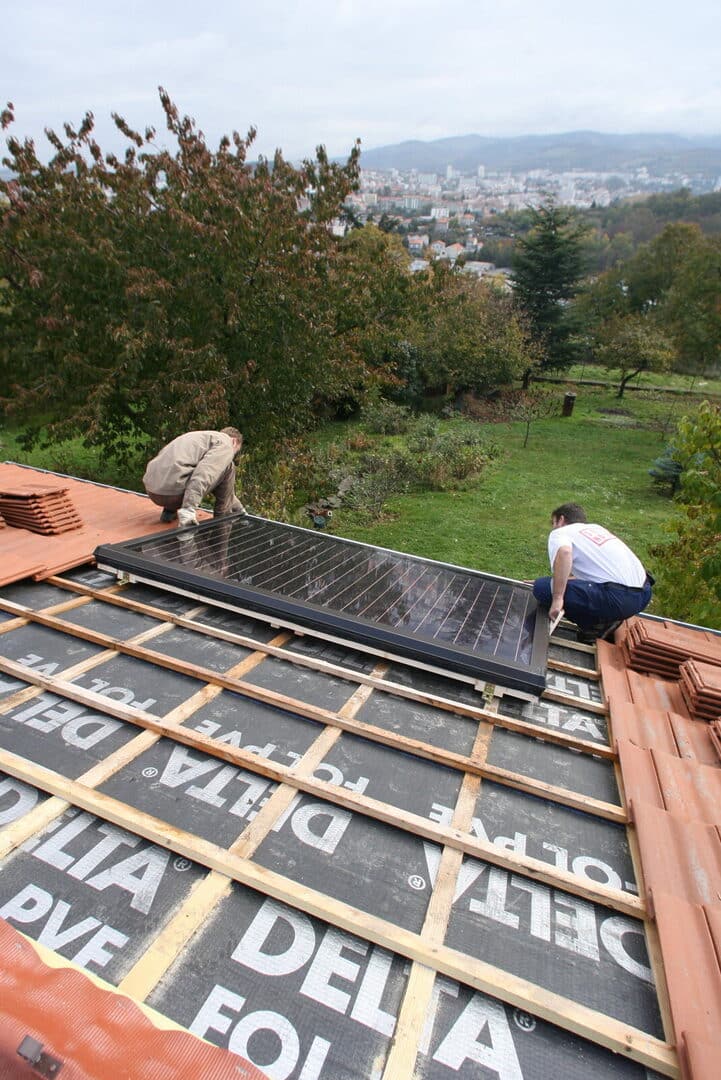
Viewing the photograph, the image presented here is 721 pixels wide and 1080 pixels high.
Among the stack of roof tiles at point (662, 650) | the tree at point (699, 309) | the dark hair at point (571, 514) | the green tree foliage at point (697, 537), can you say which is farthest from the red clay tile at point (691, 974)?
the tree at point (699, 309)

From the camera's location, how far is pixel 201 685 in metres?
3.91

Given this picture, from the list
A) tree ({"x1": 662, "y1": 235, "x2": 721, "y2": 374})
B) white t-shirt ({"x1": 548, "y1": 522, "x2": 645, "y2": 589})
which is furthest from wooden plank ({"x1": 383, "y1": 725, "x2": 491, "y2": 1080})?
tree ({"x1": 662, "y1": 235, "x2": 721, "y2": 374})

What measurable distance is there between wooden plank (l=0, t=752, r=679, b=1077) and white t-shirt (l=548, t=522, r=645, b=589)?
3.33m

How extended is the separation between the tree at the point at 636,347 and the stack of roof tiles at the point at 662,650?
86.1ft

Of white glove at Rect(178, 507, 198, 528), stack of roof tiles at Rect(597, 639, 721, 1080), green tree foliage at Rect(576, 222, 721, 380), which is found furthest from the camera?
green tree foliage at Rect(576, 222, 721, 380)

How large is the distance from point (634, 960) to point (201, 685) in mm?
2793

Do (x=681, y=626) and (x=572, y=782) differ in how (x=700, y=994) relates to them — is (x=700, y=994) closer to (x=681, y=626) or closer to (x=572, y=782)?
(x=572, y=782)

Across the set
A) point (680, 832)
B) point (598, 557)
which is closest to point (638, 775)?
point (680, 832)

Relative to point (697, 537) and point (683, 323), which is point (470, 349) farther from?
point (697, 537)

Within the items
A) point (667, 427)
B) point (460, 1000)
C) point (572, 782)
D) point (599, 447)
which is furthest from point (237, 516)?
point (667, 427)

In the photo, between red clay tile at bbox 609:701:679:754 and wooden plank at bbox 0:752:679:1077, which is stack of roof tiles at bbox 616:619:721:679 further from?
wooden plank at bbox 0:752:679:1077

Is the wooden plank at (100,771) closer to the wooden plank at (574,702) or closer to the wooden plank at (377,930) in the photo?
the wooden plank at (377,930)

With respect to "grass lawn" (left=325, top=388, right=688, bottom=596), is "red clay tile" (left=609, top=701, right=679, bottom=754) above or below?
above

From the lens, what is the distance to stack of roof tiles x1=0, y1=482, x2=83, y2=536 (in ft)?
19.7
